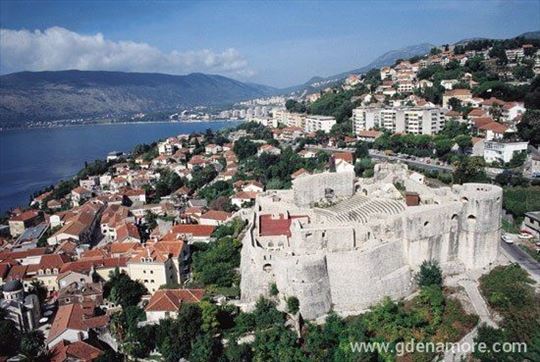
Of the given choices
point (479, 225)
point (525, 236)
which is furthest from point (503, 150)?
point (479, 225)

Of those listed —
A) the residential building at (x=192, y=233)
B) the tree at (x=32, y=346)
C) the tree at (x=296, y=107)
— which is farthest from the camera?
the tree at (x=296, y=107)

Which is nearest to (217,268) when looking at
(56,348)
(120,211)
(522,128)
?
(56,348)

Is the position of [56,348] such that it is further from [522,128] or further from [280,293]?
[522,128]

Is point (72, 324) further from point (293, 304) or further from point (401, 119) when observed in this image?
point (401, 119)

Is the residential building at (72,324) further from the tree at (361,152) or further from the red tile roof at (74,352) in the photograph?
the tree at (361,152)

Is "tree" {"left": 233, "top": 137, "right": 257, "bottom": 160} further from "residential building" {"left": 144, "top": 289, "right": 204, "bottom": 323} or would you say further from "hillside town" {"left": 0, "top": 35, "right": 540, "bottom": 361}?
"residential building" {"left": 144, "top": 289, "right": 204, "bottom": 323}

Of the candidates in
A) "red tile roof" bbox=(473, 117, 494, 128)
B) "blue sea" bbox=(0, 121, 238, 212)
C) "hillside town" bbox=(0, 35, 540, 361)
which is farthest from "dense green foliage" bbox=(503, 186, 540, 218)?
"blue sea" bbox=(0, 121, 238, 212)

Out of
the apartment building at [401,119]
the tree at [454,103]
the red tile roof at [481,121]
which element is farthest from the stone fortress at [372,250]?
the tree at [454,103]
